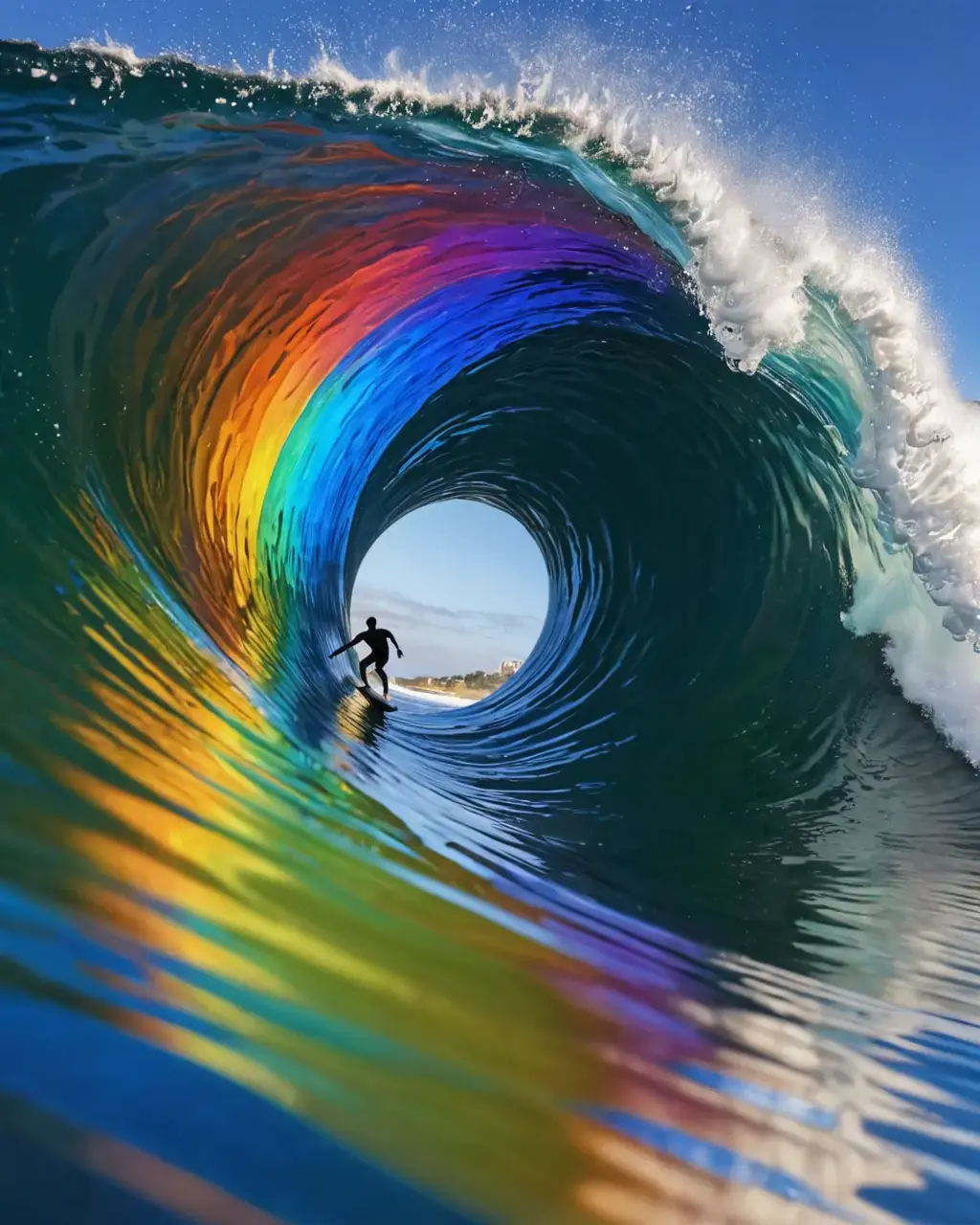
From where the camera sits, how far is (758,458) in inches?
306

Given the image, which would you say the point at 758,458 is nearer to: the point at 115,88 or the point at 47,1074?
the point at 115,88

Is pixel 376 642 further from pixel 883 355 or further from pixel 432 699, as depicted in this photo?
pixel 432 699

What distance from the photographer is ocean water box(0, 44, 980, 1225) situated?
1544mm

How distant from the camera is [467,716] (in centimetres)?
1150

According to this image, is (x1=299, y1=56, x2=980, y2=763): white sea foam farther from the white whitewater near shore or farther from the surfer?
the white whitewater near shore

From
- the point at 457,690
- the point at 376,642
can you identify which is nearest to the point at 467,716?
the point at 376,642

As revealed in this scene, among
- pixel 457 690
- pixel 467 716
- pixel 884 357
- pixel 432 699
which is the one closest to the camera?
pixel 884 357

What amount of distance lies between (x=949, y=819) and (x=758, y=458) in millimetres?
3388

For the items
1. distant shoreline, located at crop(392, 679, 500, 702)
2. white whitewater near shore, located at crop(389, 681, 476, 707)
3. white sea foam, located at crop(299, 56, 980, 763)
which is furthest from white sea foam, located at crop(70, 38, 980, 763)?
distant shoreline, located at crop(392, 679, 500, 702)

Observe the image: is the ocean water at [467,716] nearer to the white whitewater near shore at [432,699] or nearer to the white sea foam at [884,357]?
the white sea foam at [884,357]

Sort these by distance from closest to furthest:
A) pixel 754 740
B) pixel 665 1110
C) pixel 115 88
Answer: pixel 665 1110 < pixel 115 88 < pixel 754 740

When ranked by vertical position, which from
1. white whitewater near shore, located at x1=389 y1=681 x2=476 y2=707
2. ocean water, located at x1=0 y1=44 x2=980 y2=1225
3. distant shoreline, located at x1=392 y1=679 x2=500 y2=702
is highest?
distant shoreline, located at x1=392 y1=679 x2=500 y2=702

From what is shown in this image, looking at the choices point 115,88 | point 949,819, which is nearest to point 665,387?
point 949,819

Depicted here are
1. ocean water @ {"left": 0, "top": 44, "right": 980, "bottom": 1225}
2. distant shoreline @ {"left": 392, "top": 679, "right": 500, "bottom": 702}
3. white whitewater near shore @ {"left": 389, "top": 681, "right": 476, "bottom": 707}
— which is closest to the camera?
ocean water @ {"left": 0, "top": 44, "right": 980, "bottom": 1225}
